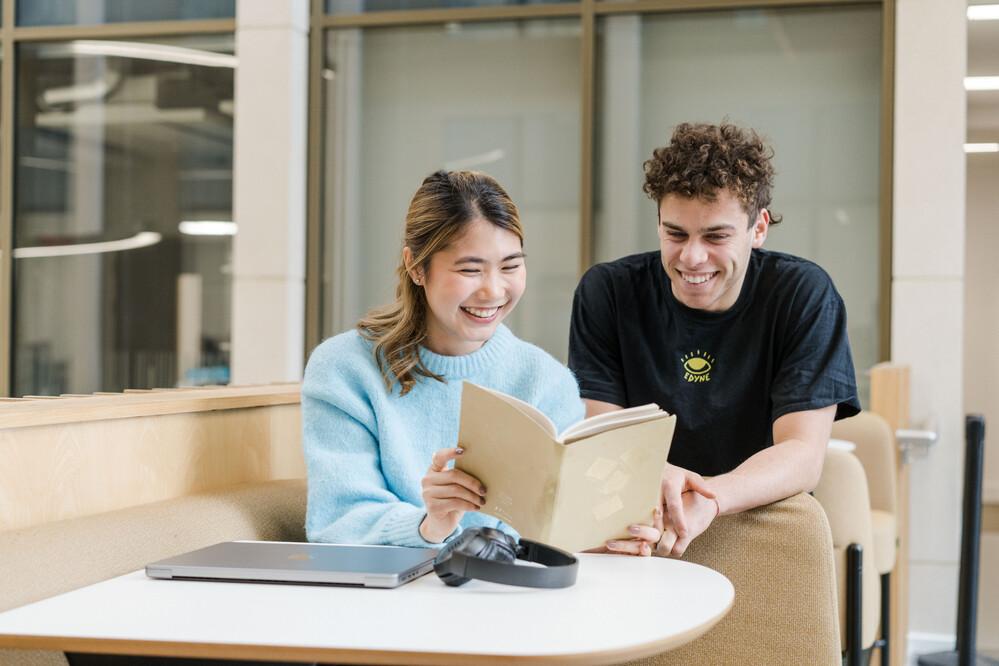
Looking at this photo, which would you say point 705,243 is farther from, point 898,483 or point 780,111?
point 780,111

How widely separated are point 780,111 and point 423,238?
343 cm

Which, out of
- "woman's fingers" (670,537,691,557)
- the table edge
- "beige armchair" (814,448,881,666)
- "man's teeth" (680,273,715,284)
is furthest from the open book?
"beige armchair" (814,448,881,666)

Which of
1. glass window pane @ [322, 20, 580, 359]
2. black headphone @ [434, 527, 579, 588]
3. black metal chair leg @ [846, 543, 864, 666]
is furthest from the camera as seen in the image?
glass window pane @ [322, 20, 580, 359]

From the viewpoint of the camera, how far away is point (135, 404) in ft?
7.53

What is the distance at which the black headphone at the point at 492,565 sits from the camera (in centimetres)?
160

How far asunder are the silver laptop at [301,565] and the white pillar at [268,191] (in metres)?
3.81

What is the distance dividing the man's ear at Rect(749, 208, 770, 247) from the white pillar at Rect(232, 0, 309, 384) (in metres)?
3.47

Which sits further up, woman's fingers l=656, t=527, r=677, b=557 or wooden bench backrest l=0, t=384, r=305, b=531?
wooden bench backrest l=0, t=384, r=305, b=531

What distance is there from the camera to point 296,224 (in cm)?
569

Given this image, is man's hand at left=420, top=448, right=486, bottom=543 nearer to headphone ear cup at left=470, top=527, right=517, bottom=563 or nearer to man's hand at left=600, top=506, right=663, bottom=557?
headphone ear cup at left=470, top=527, right=517, bottom=563

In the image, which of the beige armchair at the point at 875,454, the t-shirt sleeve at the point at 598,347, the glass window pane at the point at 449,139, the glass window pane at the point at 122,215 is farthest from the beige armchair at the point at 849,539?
the glass window pane at the point at 122,215

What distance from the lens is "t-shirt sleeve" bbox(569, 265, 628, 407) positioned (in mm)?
2564

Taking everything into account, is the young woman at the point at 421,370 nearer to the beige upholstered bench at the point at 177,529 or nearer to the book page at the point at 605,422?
the beige upholstered bench at the point at 177,529

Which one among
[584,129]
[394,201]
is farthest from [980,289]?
[394,201]
